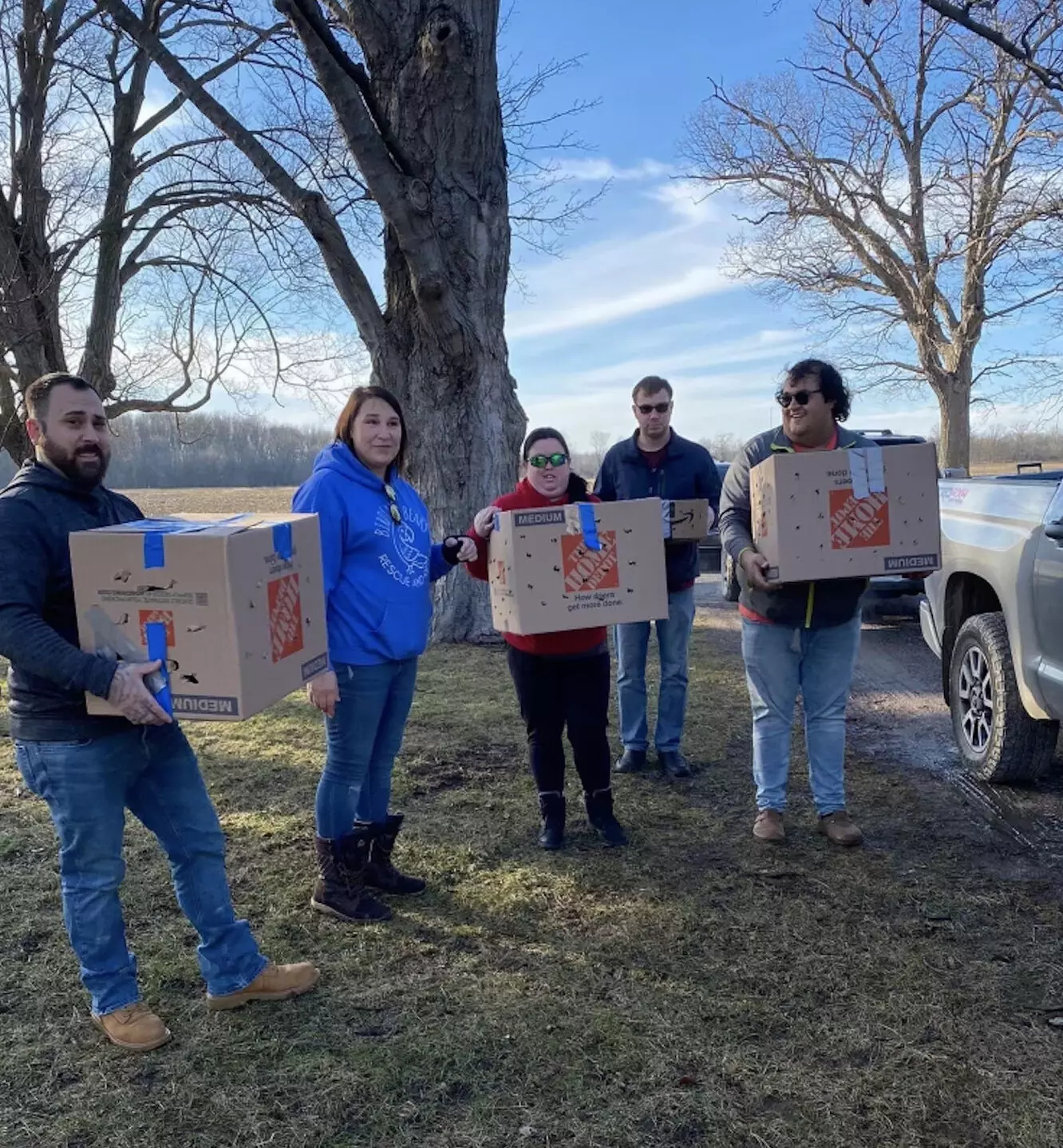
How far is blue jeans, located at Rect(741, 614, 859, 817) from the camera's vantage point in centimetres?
399

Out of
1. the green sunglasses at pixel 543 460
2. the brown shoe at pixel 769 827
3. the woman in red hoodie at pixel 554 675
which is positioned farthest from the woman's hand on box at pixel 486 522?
the brown shoe at pixel 769 827

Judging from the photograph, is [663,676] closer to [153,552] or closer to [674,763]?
[674,763]

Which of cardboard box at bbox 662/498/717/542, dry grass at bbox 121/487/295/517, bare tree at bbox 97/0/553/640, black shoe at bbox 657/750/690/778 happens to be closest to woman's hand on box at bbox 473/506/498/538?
cardboard box at bbox 662/498/717/542

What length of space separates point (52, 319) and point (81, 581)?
8.79 meters

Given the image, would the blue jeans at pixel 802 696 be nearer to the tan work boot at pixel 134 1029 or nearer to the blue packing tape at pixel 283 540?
the blue packing tape at pixel 283 540

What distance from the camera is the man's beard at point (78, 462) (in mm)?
2596

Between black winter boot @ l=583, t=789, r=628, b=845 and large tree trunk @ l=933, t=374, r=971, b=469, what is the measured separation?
1936 centimetres

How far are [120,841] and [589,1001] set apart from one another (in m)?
1.49

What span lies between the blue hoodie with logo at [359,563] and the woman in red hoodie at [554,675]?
24.1 inches

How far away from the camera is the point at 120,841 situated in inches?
107

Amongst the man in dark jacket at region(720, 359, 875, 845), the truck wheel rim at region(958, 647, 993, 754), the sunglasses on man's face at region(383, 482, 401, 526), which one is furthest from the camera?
the truck wheel rim at region(958, 647, 993, 754)

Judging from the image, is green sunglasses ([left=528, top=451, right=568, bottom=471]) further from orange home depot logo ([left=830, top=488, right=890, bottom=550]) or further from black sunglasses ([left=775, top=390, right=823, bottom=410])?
orange home depot logo ([left=830, top=488, right=890, bottom=550])

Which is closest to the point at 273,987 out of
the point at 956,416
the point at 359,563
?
the point at 359,563

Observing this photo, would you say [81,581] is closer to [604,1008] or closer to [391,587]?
[391,587]
